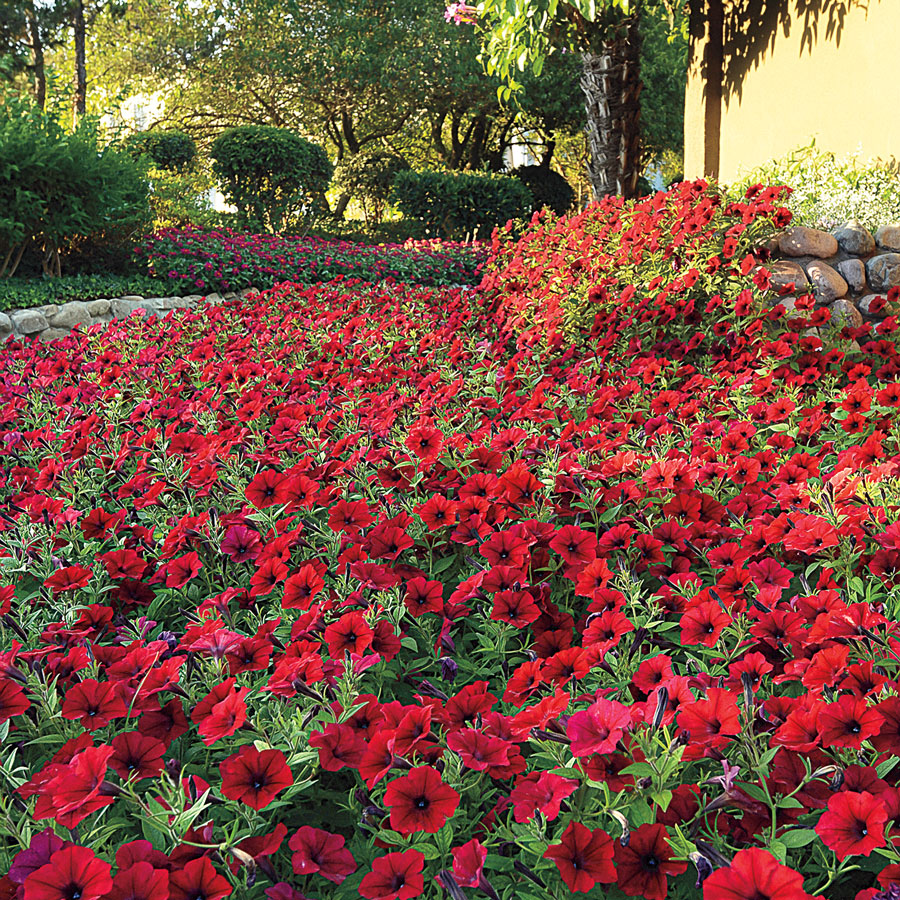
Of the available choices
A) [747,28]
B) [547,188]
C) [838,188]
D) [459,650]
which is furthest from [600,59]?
[547,188]

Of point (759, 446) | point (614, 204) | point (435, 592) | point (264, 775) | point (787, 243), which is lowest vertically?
point (264, 775)

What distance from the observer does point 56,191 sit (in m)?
8.24

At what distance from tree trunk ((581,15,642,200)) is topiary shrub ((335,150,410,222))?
10.0m

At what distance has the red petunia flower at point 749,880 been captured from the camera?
3.06 ft

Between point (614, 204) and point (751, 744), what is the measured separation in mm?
5819

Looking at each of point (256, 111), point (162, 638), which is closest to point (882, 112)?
point (162, 638)

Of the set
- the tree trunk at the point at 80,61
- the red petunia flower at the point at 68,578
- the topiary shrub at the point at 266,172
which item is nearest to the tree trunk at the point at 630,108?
the topiary shrub at the point at 266,172

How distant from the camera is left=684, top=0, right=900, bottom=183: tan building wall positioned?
5.73 meters

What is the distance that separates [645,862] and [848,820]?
0.27m

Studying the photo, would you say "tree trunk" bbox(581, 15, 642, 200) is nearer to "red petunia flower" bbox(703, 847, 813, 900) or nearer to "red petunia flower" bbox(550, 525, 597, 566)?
"red petunia flower" bbox(550, 525, 597, 566)

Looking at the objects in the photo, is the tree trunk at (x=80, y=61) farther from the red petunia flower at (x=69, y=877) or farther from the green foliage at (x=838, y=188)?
the red petunia flower at (x=69, y=877)

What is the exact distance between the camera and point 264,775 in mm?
1192

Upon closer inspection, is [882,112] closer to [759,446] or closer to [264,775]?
[759,446]

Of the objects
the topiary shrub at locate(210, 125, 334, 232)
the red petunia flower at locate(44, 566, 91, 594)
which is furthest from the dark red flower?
the topiary shrub at locate(210, 125, 334, 232)
